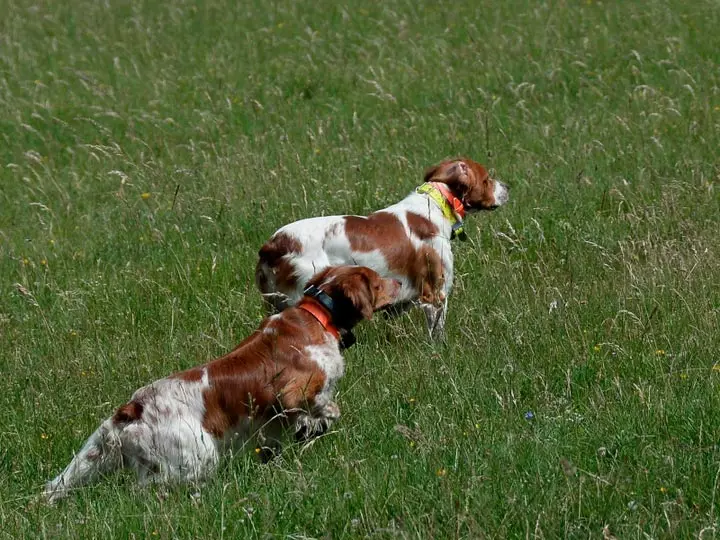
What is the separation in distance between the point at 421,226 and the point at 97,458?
2.99m

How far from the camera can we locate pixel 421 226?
7902 millimetres

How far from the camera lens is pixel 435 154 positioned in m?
10.9

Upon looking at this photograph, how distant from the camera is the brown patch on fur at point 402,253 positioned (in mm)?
7676

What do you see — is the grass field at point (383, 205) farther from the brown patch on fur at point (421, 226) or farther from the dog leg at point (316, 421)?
the brown patch on fur at point (421, 226)

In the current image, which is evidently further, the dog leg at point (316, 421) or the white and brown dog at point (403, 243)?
the white and brown dog at point (403, 243)

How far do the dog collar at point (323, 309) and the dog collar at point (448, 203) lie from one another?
1.96 meters

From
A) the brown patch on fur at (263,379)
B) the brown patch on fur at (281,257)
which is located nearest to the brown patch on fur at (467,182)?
the brown patch on fur at (281,257)

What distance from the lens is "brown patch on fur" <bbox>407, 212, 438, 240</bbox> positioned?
25.9ft

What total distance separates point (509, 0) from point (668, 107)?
17.2 ft

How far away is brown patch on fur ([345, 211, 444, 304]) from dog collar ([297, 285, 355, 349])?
134 cm

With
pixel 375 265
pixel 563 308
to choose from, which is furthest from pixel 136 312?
pixel 563 308

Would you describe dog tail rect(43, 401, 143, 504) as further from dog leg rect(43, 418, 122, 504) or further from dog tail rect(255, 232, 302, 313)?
dog tail rect(255, 232, 302, 313)

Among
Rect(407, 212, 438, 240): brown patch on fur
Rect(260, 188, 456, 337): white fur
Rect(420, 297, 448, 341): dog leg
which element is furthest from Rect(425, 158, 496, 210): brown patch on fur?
Rect(420, 297, 448, 341): dog leg

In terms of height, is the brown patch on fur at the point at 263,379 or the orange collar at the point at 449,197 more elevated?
the brown patch on fur at the point at 263,379
